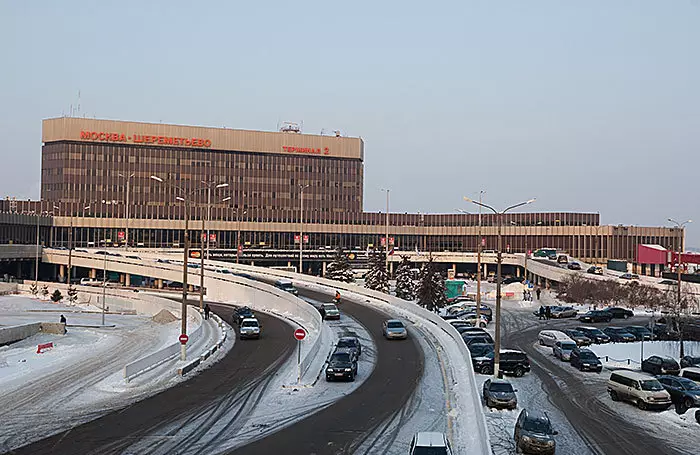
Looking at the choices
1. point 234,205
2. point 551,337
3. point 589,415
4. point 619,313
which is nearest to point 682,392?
point 589,415

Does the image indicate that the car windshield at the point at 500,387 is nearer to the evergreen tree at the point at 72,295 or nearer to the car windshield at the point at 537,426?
the car windshield at the point at 537,426

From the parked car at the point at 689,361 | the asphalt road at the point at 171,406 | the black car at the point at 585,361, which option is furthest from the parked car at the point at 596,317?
the asphalt road at the point at 171,406

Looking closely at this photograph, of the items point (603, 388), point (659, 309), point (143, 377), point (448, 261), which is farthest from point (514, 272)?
point (143, 377)

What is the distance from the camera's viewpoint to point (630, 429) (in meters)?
27.4

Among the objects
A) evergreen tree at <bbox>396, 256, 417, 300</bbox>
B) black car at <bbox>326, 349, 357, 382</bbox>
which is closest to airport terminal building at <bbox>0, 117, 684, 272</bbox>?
evergreen tree at <bbox>396, 256, 417, 300</bbox>

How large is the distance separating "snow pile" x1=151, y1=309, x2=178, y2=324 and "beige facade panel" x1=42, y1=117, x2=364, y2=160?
3509 inches

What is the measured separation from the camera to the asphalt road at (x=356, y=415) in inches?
880

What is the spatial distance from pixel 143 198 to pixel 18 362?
115 metres

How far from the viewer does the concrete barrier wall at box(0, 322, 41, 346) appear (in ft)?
169

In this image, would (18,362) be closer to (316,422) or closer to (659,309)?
(316,422)

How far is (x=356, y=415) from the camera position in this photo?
27000mm

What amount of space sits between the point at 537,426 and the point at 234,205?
138 meters

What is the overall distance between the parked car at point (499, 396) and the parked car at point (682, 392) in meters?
7.93

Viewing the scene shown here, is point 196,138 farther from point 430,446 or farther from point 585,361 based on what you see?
point 430,446
